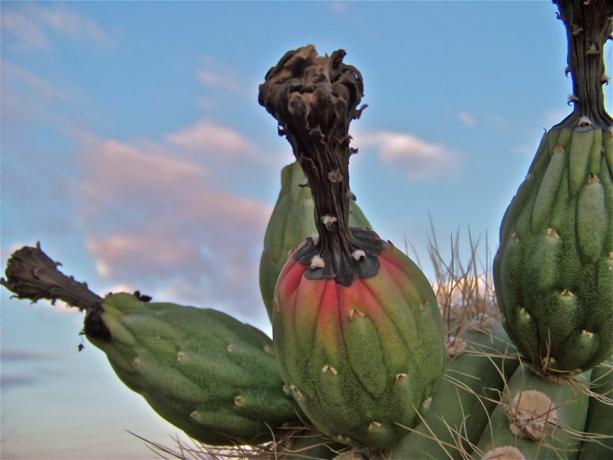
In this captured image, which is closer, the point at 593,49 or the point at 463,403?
the point at 593,49

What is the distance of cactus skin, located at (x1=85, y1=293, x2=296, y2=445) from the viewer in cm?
236

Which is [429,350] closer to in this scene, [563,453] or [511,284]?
[511,284]

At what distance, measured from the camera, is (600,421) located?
2.34m

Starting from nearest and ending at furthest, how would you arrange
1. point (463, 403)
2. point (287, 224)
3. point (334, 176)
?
point (334, 176)
point (463, 403)
point (287, 224)

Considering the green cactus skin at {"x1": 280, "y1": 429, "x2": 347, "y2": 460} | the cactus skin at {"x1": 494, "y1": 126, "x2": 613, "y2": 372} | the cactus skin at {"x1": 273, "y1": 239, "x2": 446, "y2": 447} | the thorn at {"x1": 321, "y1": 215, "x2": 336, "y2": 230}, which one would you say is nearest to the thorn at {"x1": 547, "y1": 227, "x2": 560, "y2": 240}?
the cactus skin at {"x1": 494, "y1": 126, "x2": 613, "y2": 372}

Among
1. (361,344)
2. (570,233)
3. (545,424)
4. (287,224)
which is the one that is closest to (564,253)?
(570,233)

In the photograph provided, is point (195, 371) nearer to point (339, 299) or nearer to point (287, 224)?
point (287, 224)

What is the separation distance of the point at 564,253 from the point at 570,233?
0.05 meters

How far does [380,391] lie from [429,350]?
0.14 metres

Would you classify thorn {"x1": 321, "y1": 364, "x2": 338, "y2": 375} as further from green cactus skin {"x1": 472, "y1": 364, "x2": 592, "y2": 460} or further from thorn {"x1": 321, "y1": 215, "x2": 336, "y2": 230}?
green cactus skin {"x1": 472, "y1": 364, "x2": 592, "y2": 460}

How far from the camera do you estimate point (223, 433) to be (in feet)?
8.01

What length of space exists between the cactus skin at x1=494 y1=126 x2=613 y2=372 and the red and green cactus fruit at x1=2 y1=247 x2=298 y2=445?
0.68 meters

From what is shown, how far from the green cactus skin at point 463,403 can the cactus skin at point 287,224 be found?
1.55 feet

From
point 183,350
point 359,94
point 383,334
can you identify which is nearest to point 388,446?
point 383,334
